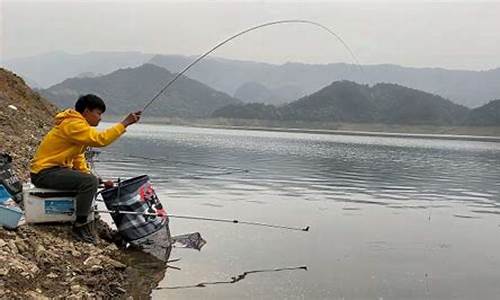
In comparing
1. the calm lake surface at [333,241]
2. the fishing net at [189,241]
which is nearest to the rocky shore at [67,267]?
the calm lake surface at [333,241]

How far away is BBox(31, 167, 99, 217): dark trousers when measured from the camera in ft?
25.4

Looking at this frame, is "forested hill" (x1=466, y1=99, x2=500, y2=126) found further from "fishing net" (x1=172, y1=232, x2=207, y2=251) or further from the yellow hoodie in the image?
the yellow hoodie

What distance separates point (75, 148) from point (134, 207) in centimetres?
162

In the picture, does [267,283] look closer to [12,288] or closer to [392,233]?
[12,288]

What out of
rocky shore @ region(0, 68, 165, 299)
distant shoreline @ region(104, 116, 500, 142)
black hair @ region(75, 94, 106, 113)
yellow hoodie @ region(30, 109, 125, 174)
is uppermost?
black hair @ region(75, 94, 106, 113)

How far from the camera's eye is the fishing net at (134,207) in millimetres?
8898

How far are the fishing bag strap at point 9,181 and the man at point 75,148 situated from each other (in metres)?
0.53

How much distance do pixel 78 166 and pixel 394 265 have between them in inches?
220

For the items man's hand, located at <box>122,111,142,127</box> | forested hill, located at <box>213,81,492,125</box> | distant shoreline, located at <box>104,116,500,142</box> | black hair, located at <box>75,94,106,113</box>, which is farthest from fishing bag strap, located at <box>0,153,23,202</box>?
forested hill, located at <box>213,81,492,125</box>

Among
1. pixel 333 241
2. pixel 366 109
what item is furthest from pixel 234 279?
pixel 366 109

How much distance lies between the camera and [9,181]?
27.2 feet

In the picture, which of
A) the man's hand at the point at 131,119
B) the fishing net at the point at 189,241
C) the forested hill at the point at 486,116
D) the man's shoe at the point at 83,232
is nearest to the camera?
the man's hand at the point at 131,119

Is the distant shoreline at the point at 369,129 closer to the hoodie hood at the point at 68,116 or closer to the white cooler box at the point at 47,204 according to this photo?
the white cooler box at the point at 47,204

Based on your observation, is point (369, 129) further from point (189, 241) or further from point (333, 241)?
point (189, 241)
